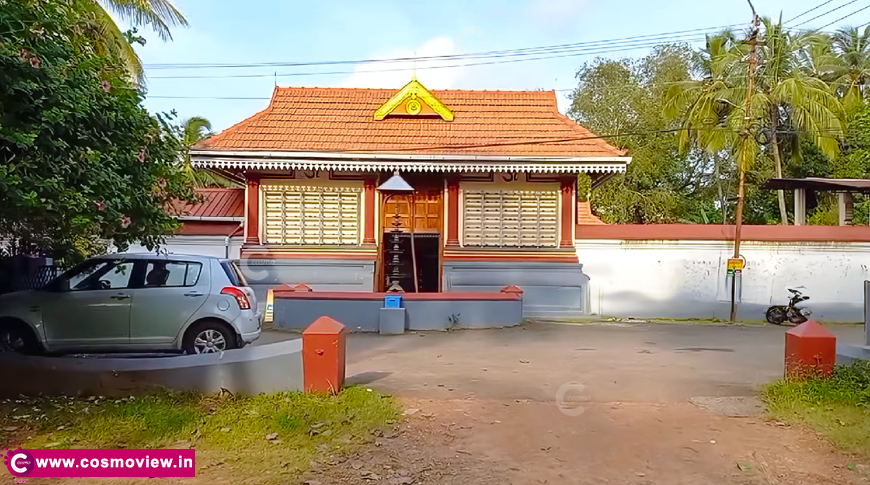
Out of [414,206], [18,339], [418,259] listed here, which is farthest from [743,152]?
[18,339]

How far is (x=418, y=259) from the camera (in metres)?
15.8

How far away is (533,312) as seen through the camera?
14.6 metres

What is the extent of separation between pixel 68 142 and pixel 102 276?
2.69 m

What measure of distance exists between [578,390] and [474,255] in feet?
26.1

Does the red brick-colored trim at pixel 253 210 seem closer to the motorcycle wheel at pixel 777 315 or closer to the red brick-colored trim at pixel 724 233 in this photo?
the red brick-colored trim at pixel 724 233

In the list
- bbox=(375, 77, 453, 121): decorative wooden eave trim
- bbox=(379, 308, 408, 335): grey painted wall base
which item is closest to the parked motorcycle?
bbox=(379, 308, 408, 335): grey painted wall base

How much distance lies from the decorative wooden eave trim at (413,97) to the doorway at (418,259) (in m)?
3.13

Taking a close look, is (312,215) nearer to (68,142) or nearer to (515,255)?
(515,255)

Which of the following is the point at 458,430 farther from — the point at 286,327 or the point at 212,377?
the point at 286,327

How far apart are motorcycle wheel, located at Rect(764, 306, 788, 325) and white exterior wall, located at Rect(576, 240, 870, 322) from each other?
389 millimetres

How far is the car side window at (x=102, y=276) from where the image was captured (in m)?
7.55

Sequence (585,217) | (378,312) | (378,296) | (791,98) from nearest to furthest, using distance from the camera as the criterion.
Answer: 1. (378,312)
2. (378,296)
3. (585,217)
4. (791,98)

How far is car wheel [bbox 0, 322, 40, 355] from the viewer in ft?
24.0

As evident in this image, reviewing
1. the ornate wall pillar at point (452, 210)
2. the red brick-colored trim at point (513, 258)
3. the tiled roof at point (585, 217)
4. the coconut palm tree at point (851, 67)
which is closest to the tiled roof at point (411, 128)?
the ornate wall pillar at point (452, 210)
